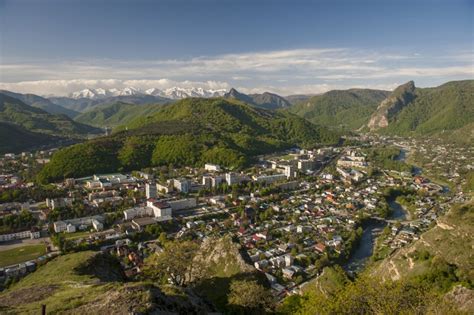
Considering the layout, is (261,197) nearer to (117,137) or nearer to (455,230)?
(455,230)

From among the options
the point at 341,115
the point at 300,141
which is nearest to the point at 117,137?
the point at 300,141

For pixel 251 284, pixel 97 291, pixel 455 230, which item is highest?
pixel 97 291

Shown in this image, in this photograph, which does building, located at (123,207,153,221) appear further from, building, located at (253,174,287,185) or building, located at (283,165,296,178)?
building, located at (283,165,296,178)

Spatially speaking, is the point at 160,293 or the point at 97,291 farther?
the point at 97,291

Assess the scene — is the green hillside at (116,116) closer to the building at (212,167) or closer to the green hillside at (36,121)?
the green hillside at (36,121)

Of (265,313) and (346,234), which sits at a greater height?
(265,313)

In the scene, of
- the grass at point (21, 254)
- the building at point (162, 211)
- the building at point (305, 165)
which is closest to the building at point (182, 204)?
the building at point (162, 211)

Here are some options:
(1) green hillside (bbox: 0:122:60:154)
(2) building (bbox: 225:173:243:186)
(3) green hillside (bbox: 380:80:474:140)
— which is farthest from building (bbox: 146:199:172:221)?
(3) green hillside (bbox: 380:80:474:140)
